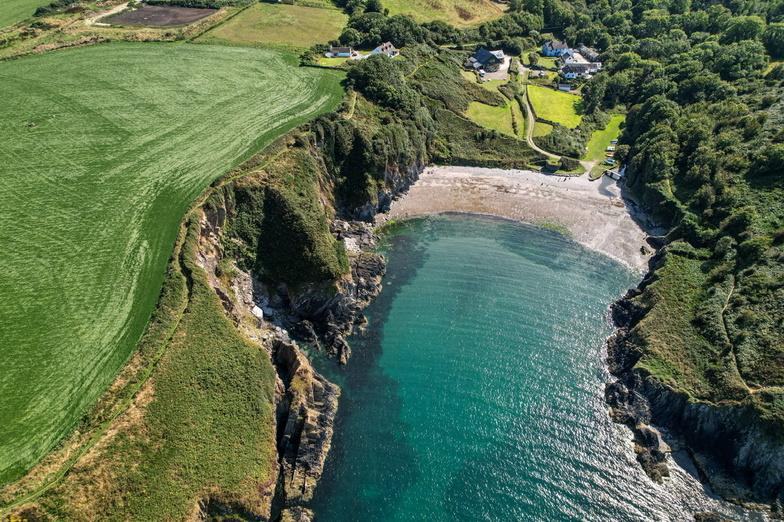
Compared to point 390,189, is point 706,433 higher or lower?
lower

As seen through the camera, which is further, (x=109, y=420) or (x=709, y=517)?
(x=709, y=517)

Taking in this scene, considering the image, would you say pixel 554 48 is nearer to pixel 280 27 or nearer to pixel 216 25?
pixel 280 27

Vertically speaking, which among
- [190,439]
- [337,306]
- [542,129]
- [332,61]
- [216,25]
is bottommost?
[337,306]

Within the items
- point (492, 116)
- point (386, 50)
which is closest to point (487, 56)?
point (492, 116)

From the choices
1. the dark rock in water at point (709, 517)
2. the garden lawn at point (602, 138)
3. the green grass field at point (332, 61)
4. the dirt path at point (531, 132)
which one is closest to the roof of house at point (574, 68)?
the dirt path at point (531, 132)

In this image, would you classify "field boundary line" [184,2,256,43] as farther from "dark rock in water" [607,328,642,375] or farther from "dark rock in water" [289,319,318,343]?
"dark rock in water" [607,328,642,375]

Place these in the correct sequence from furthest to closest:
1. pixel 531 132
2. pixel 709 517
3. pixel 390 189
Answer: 1. pixel 531 132
2. pixel 390 189
3. pixel 709 517

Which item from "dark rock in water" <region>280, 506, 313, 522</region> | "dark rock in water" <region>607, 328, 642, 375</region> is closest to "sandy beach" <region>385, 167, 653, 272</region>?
"dark rock in water" <region>607, 328, 642, 375</region>
